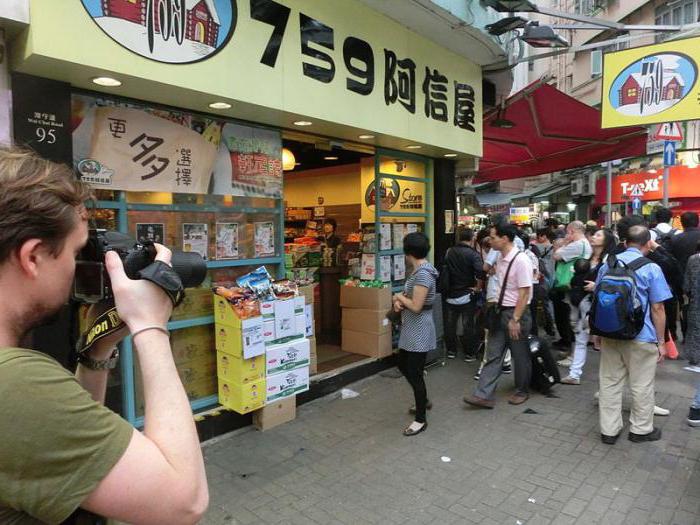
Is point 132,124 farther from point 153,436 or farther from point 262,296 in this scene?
point 153,436

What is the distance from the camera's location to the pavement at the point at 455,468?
3.04 meters

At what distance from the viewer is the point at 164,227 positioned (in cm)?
394

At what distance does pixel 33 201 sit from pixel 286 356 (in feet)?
11.7

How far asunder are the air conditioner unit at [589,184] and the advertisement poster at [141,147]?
20.0 metres

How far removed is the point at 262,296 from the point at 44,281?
330cm

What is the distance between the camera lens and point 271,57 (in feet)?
12.6

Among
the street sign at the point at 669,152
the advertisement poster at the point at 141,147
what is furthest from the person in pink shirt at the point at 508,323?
the street sign at the point at 669,152

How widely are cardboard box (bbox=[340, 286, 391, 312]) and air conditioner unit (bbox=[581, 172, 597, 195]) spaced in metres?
17.9

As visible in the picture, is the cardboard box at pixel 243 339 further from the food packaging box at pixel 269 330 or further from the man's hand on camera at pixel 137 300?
the man's hand on camera at pixel 137 300

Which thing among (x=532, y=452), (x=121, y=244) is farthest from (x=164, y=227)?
(x=532, y=452)

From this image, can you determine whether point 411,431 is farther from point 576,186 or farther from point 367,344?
point 576,186

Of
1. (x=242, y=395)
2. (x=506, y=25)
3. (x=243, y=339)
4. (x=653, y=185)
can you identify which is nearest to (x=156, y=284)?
(x=243, y=339)

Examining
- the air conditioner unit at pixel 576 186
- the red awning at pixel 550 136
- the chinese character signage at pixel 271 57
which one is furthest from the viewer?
the air conditioner unit at pixel 576 186

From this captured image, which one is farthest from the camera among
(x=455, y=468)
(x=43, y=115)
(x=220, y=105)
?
(x=220, y=105)
